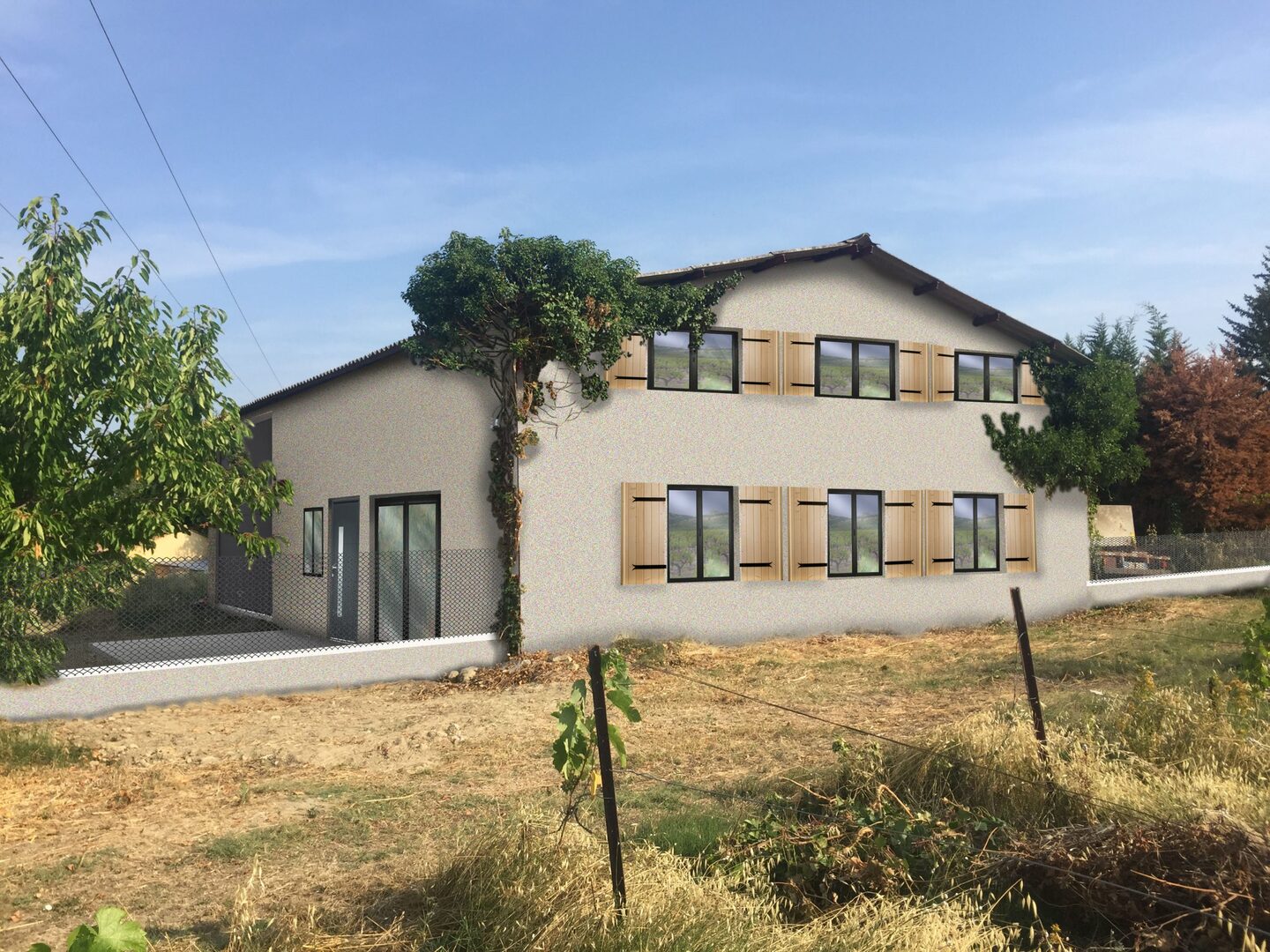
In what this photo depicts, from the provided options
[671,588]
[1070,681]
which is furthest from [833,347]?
[1070,681]

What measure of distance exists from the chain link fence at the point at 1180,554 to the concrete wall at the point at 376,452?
14411mm

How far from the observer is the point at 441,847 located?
21.4ft

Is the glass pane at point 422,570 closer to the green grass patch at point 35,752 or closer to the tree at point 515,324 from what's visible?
the tree at point 515,324

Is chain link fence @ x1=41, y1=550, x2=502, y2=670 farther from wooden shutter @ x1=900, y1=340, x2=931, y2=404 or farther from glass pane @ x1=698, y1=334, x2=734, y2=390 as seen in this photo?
wooden shutter @ x1=900, y1=340, x2=931, y2=404

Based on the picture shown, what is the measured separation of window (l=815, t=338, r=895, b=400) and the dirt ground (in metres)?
4.29

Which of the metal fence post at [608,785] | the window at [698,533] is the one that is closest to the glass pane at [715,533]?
the window at [698,533]

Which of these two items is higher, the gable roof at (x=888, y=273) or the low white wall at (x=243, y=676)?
the gable roof at (x=888, y=273)

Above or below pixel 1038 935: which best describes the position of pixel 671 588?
above

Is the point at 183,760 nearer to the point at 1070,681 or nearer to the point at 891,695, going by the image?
the point at 891,695

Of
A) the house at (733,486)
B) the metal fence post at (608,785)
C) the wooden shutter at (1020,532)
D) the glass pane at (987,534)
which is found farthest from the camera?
the wooden shutter at (1020,532)

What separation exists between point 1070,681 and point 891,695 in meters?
2.35

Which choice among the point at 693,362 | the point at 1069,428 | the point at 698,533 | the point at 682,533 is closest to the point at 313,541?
the point at 682,533

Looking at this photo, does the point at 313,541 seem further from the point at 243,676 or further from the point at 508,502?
the point at 243,676

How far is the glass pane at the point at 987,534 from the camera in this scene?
711 inches
